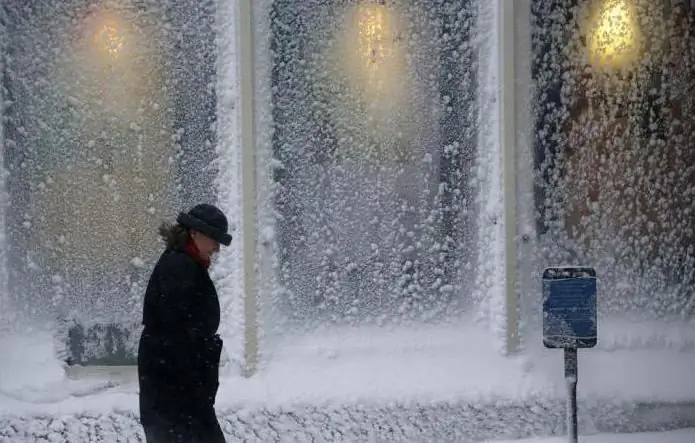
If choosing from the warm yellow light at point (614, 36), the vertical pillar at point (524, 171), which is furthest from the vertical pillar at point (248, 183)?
the warm yellow light at point (614, 36)

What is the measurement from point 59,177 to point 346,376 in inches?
Answer: 97.0

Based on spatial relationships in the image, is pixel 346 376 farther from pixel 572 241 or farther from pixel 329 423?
pixel 572 241

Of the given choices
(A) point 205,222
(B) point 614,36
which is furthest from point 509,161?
(A) point 205,222

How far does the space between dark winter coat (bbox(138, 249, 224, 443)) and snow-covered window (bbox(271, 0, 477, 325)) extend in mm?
1944

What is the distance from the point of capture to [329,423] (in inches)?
197

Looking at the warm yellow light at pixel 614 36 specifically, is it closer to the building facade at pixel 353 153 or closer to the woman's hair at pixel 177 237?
the building facade at pixel 353 153

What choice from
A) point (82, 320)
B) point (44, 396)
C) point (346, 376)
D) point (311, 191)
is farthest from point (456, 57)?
point (44, 396)

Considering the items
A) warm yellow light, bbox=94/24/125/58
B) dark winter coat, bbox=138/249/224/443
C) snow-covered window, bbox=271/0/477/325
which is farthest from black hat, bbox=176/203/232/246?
warm yellow light, bbox=94/24/125/58

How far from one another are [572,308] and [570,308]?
1cm

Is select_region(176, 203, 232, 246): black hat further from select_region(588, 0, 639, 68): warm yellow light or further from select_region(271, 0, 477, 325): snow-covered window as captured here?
select_region(588, 0, 639, 68): warm yellow light

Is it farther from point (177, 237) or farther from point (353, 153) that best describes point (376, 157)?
point (177, 237)

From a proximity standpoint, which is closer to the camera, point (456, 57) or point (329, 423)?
point (329, 423)

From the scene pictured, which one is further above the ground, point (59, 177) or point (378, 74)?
point (378, 74)

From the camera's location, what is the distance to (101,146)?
5.20 m
